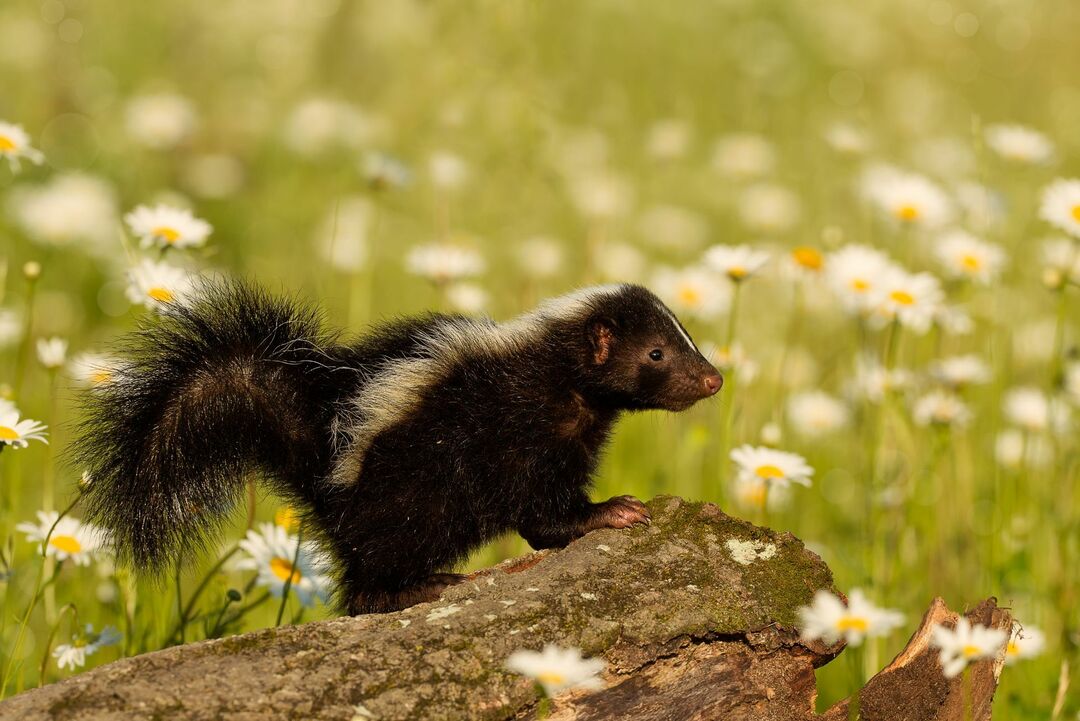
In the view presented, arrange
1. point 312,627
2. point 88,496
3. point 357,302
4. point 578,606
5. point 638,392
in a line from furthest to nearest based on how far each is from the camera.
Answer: point 357,302
point 638,392
point 88,496
point 578,606
point 312,627

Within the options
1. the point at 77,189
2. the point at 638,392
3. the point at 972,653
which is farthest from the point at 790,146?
the point at 972,653

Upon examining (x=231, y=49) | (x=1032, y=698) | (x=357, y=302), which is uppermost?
(x=231, y=49)

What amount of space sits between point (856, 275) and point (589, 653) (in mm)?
3069

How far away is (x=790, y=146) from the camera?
1226cm

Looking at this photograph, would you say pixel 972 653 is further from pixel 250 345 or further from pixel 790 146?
pixel 790 146

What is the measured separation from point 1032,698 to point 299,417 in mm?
3093

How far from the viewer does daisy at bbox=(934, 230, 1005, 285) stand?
6.08 meters

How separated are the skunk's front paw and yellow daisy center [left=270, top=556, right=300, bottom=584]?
44.5 inches

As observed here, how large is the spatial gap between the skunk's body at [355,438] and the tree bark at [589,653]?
0.47 meters

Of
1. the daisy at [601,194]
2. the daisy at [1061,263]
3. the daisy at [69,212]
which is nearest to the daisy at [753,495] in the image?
the daisy at [1061,263]

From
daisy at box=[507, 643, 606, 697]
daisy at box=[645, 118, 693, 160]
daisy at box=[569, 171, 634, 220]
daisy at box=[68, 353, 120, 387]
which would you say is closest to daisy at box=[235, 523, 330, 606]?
daisy at box=[68, 353, 120, 387]

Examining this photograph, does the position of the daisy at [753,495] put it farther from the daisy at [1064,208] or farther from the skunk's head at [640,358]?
the daisy at [1064,208]

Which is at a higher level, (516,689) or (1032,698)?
(516,689)

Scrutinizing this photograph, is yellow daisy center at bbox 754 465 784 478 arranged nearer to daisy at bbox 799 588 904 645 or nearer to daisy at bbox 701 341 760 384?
daisy at bbox 701 341 760 384
